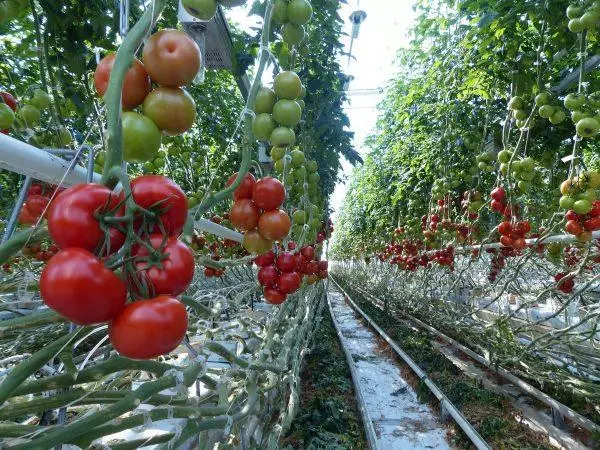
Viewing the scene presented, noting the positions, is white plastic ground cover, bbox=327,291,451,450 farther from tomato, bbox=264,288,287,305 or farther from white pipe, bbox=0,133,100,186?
white pipe, bbox=0,133,100,186

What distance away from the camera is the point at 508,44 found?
9.96 ft

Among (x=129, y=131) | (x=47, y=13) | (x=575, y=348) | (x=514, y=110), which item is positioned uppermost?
(x=514, y=110)

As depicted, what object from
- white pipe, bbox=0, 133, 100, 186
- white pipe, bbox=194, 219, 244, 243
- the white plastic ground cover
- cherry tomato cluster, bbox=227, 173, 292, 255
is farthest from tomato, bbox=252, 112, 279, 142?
the white plastic ground cover

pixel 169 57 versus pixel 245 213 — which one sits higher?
pixel 169 57

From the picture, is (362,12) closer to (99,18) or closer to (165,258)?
(99,18)

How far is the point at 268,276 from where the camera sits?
1.88 metres

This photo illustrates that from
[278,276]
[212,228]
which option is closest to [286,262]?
[278,276]

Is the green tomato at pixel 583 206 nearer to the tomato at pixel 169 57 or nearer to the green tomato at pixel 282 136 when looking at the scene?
the green tomato at pixel 282 136

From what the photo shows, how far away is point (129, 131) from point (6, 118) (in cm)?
54

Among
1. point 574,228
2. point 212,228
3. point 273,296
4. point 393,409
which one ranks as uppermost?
point 574,228

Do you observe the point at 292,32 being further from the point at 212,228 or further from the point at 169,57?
the point at 212,228

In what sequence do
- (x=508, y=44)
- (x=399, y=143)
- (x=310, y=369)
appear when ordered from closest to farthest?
(x=508, y=44)
(x=310, y=369)
(x=399, y=143)

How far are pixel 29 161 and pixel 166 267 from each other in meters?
0.34

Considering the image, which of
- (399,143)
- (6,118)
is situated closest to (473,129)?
(399,143)
